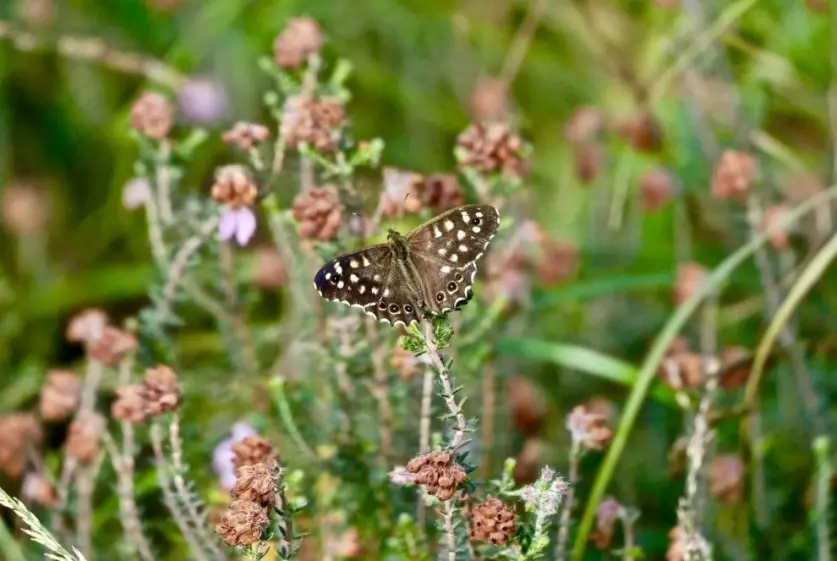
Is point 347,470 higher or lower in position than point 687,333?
lower

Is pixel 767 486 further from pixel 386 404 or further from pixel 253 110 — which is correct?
pixel 253 110

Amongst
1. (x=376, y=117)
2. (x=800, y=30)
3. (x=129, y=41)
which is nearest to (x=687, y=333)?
(x=800, y=30)

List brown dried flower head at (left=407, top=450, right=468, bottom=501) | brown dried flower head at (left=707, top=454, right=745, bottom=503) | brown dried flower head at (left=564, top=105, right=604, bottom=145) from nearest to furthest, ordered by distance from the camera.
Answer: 1. brown dried flower head at (left=407, top=450, right=468, bottom=501)
2. brown dried flower head at (left=707, top=454, right=745, bottom=503)
3. brown dried flower head at (left=564, top=105, right=604, bottom=145)

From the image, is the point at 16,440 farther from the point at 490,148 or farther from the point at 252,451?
Answer: the point at 490,148

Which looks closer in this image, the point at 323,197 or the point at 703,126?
the point at 323,197

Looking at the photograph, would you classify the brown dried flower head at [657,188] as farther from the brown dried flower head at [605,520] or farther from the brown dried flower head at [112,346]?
the brown dried flower head at [112,346]

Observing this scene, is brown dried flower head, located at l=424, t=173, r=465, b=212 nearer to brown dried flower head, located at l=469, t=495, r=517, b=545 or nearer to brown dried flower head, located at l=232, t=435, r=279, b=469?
brown dried flower head, located at l=232, t=435, r=279, b=469

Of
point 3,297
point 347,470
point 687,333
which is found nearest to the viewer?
point 347,470

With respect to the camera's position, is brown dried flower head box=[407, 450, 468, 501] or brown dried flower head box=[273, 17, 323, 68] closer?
brown dried flower head box=[407, 450, 468, 501]

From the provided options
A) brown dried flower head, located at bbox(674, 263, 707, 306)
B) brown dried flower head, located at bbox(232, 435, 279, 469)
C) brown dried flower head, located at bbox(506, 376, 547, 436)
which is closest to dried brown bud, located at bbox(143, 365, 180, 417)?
brown dried flower head, located at bbox(232, 435, 279, 469)
